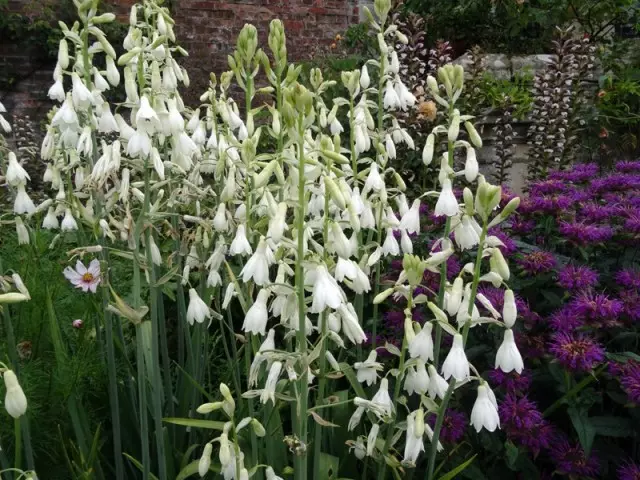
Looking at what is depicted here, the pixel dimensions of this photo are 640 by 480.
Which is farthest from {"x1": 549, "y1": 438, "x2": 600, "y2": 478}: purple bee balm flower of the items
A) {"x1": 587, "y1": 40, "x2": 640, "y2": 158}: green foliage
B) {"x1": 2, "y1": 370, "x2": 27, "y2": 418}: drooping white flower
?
{"x1": 587, "y1": 40, "x2": 640, "y2": 158}: green foliage

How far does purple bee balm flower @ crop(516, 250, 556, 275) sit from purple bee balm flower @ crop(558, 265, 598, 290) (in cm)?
9

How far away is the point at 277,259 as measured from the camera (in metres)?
1.36

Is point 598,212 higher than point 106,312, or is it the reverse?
point 598,212

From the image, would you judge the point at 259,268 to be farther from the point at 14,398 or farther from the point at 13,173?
the point at 13,173

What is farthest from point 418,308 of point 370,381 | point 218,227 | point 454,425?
point 218,227

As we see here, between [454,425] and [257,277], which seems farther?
[454,425]

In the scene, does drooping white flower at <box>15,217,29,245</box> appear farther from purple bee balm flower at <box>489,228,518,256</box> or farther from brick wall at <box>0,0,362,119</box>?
brick wall at <box>0,0,362,119</box>

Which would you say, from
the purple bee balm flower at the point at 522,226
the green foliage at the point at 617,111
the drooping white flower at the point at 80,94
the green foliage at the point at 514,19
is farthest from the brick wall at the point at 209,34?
the drooping white flower at the point at 80,94

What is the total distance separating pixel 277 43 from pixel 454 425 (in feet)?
3.55

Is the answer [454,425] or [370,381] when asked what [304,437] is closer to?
[370,381]

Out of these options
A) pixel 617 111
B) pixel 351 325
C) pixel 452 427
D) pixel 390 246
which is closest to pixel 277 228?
pixel 351 325

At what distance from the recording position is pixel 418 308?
2131 millimetres

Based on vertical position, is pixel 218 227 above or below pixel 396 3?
below

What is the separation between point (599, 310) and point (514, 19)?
4.69 meters
